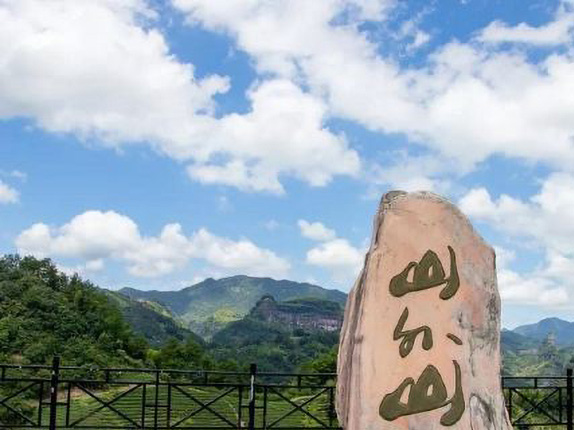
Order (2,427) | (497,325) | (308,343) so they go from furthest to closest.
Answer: (308,343) < (2,427) < (497,325)

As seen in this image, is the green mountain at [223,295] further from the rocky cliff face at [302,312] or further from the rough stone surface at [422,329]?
the rough stone surface at [422,329]

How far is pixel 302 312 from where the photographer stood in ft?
359

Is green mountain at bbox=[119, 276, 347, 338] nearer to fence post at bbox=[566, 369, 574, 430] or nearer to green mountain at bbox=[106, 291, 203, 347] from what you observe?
green mountain at bbox=[106, 291, 203, 347]

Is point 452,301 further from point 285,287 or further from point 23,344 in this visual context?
point 285,287

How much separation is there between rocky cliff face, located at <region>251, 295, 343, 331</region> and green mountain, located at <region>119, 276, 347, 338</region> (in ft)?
141

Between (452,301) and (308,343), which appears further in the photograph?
(308,343)

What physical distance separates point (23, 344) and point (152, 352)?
5.98 metres

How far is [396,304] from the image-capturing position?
17.6 ft

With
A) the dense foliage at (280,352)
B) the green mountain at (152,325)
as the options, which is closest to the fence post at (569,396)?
the dense foliage at (280,352)

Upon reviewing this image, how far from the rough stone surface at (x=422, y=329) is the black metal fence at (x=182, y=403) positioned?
8.50 ft

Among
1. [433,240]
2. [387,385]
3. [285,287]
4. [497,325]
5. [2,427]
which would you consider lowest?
[2,427]

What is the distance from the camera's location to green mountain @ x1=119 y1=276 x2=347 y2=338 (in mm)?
164875

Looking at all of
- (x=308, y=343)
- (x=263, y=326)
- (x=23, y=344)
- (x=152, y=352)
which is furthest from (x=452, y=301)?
(x=263, y=326)

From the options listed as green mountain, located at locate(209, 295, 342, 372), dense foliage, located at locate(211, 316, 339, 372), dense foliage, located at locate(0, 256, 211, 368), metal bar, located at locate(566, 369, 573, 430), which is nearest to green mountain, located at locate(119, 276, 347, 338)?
green mountain, located at locate(209, 295, 342, 372)
